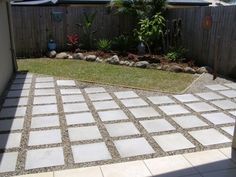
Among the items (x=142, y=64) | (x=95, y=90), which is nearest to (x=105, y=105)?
(x=95, y=90)

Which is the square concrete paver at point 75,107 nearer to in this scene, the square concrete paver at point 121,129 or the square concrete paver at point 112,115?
the square concrete paver at point 112,115

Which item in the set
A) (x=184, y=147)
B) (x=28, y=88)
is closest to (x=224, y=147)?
(x=184, y=147)

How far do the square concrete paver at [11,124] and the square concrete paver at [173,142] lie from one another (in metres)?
2.08

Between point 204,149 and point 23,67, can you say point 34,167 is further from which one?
point 23,67

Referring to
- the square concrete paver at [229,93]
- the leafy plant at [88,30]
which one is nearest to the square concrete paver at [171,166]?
the square concrete paver at [229,93]

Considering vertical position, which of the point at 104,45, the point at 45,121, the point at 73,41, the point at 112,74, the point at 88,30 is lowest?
the point at 112,74

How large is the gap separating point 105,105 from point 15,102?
68.2 inches

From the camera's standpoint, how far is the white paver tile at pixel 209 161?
11.2 feet

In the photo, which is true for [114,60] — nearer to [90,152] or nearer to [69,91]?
[69,91]

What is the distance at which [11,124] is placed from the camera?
15.1 ft

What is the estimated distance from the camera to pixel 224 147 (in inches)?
154

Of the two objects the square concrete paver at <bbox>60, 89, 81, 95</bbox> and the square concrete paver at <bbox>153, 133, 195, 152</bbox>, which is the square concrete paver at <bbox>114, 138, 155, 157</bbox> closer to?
the square concrete paver at <bbox>153, 133, 195, 152</bbox>

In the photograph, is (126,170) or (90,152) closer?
(126,170)

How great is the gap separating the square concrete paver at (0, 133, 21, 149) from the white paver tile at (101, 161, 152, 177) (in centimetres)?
133
